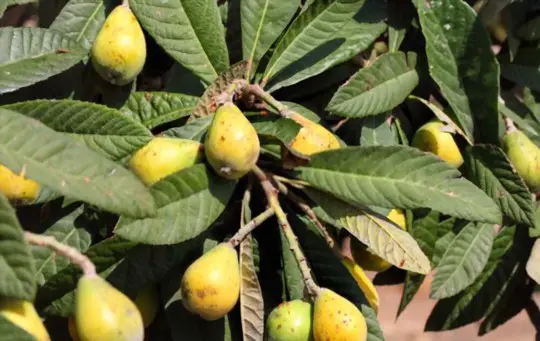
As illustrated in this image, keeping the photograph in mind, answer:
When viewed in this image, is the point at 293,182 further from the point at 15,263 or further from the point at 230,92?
the point at 15,263

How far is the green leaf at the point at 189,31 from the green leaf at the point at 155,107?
5cm

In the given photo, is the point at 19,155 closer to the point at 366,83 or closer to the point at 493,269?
the point at 366,83

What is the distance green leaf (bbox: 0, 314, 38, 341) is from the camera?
0.64m

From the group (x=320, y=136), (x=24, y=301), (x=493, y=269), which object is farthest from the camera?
(x=493, y=269)

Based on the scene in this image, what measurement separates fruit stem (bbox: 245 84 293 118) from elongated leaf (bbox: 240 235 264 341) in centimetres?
20

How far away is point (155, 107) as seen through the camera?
1054 mm

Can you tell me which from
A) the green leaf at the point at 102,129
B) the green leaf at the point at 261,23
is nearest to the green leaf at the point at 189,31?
the green leaf at the point at 261,23

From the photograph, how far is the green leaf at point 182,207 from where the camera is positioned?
0.82 m

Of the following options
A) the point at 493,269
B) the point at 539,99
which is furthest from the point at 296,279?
the point at 539,99

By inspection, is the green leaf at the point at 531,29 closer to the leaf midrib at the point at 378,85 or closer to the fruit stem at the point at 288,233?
the leaf midrib at the point at 378,85

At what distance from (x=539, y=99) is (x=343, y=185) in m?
0.71

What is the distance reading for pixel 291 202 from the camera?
3.59 feet

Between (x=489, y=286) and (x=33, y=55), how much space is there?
38.2 inches

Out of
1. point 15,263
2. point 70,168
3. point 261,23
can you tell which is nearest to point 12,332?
point 15,263
